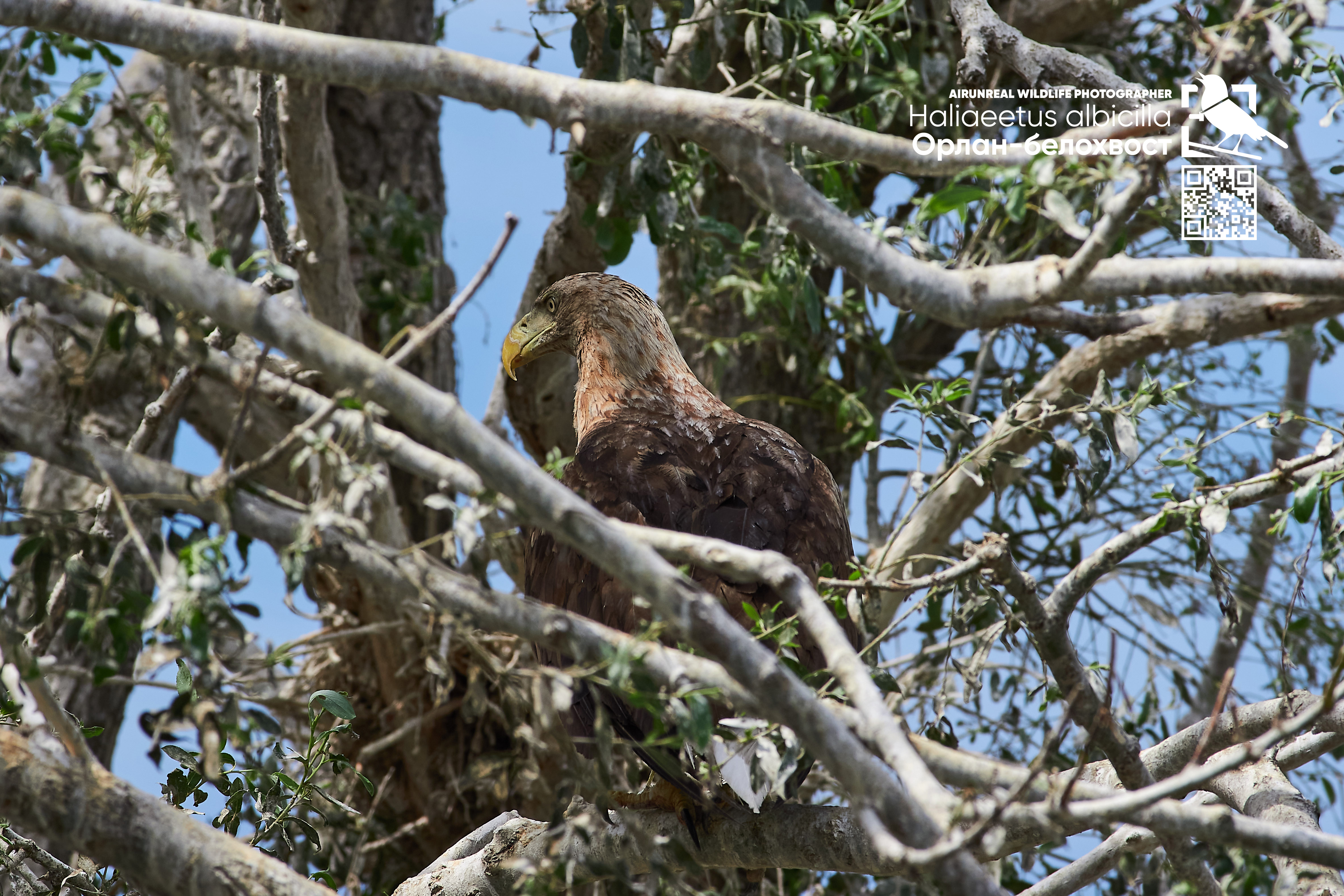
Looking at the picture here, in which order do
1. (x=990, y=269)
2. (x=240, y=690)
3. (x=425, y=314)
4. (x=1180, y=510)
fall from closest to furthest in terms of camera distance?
(x=990, y=269)
(x=1180, y=510)
(x=240, y=690)
(x=425, y=314)

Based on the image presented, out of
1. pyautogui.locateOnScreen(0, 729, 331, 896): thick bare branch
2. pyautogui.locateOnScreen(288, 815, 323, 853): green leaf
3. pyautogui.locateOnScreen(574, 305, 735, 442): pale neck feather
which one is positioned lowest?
pyautogui.locateOnScreen(0, 729, 331, 896): thick bare branch

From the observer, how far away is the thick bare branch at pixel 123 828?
1.54 m

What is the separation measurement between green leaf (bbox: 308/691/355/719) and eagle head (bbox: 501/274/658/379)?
1.82 metres

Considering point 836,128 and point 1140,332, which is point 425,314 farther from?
point 836,128

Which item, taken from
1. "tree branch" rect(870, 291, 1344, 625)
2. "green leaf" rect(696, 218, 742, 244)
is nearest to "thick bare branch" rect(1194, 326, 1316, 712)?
"tree branch" rect(870, 291, 1344, 625)

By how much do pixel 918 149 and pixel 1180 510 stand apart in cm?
89

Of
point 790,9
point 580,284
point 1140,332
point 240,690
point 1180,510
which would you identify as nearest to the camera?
point 1180,510

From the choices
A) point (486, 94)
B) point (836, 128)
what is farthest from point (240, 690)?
point (836, 128)

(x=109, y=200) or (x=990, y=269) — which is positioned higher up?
(x=109, y=200)

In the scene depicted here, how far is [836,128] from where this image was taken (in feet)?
5.06

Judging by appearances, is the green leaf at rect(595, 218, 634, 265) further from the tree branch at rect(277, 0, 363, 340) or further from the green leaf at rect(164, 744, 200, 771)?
the green leaf at rect(164, 744, 200, 771)

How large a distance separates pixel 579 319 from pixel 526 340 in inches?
9.4

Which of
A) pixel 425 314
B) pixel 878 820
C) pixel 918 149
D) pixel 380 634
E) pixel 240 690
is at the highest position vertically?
pixel 425 314

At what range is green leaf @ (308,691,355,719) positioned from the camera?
2.14m
